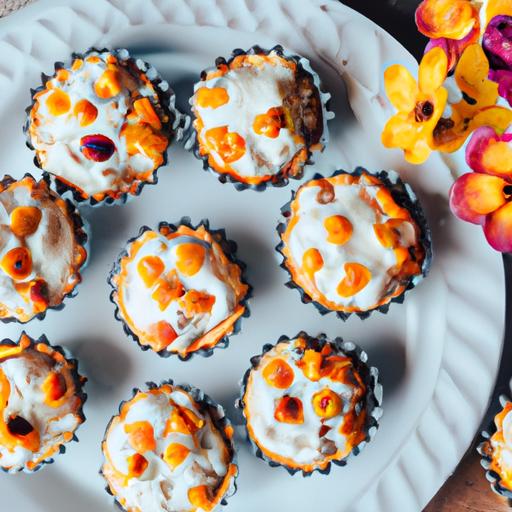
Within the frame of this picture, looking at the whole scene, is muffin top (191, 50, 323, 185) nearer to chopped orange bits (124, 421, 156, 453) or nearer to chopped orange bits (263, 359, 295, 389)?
chopped orange bits (263, 359, 295, 389)

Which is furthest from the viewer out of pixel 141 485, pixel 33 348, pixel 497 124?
pixel 33 348

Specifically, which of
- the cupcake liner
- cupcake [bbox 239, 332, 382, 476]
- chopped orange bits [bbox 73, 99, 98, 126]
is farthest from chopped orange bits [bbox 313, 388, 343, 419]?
chopped orange bits [bbox 73, 99, 98, 126]

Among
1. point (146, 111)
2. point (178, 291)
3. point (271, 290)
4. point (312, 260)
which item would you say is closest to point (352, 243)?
point (312, 260)

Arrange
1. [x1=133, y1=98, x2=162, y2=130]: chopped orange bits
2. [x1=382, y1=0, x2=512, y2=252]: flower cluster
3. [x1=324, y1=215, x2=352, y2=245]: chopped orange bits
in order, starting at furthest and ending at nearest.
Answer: [x1=133, y1=98, x2=162, y2=130]: chopped orange bits → [x1=324, y1=215, x2=352, y2=245]: chopped orange bits → [x1=382, y1=0, x2=512, y2=252]: flower cluster

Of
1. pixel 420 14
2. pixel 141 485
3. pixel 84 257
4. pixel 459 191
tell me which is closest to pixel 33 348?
pixel 84 257

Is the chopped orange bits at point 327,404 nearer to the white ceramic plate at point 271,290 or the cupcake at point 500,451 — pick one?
the white ceramic plate at point 271,290

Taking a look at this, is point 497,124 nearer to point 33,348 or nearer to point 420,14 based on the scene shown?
point 420,14

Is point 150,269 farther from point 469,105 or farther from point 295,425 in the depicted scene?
point 469,105

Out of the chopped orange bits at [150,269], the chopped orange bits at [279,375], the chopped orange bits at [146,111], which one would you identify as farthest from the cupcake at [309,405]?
the chopped orange bits at [146,111]
